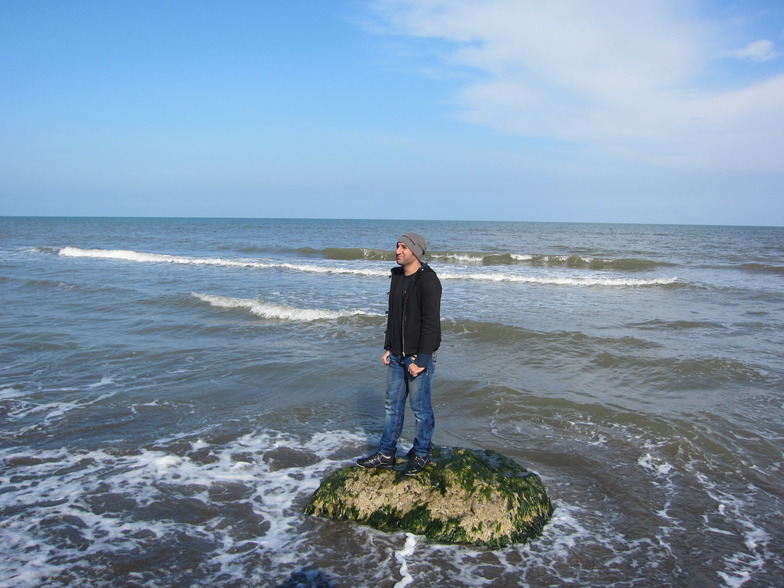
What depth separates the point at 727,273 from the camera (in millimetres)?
27125

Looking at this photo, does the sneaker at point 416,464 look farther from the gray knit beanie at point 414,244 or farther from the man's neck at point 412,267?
the gray knit beanie at point 414,244

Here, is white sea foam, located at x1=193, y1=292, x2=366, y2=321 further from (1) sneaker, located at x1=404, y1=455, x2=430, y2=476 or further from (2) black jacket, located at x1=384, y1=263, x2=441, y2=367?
(2) black jacket, located at x1=384, y1=263, x2=441, y2=367

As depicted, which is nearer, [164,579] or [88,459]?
[164,579]

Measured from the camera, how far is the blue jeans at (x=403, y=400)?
474 cm

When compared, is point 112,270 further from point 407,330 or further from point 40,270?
point 407,330

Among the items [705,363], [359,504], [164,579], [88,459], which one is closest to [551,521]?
[359,504]

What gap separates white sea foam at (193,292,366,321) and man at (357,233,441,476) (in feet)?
30.5

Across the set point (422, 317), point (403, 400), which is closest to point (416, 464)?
point (403, 400)

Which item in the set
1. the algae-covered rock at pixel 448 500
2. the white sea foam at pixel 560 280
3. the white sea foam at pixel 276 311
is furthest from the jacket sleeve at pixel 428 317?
the white sea foam at pixel 560 280

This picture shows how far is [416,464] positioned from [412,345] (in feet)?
3.65

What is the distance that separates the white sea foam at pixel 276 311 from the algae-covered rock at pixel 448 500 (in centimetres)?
942

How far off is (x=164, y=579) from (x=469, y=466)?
A: 2.57 m

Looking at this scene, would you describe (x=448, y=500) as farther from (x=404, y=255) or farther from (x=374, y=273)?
(x=374, y=273)

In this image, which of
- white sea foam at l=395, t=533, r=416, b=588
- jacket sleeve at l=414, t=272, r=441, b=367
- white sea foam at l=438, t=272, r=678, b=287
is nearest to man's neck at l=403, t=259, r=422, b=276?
jacket sleeve at l=414, t=272, r=441, b=367
